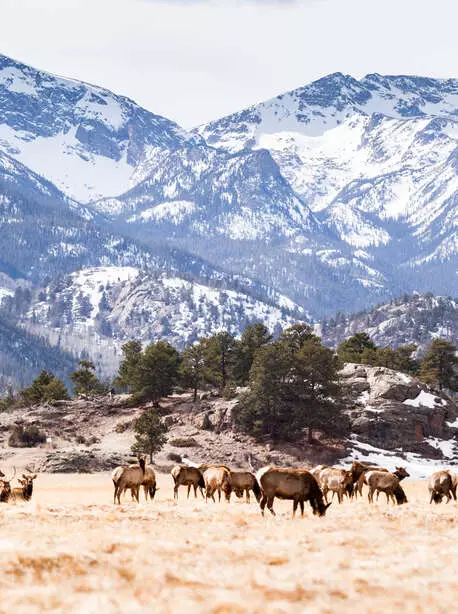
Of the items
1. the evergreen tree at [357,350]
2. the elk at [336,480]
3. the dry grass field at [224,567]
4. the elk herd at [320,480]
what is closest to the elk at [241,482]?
the elk herd at [320,480]

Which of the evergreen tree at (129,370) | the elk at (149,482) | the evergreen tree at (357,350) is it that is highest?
the evergreen tree at (357,350)

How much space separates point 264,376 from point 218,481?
188 feet

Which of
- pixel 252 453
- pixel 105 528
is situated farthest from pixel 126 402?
pixel 105 528

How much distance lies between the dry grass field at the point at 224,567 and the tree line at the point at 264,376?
62.0 meters

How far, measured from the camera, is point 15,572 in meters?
16.2

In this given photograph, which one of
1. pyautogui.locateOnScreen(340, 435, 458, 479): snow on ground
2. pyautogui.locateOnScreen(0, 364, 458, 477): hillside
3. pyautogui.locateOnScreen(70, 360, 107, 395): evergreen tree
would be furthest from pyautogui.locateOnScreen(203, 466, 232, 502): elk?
pyautogui.locateOnScreen(70, 360, 107, 395): evergreen tree

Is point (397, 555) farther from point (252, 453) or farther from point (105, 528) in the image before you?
point (252, 453)

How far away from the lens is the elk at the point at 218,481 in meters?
39.1

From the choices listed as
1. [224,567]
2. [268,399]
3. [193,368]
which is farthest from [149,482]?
[193,368]

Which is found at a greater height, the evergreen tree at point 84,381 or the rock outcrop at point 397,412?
the evergreen tree at point 84,381

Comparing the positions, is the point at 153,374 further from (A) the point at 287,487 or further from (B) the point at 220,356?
(A) the point at 287,487

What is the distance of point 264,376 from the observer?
96875 mm

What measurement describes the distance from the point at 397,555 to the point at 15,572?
746 centimetres

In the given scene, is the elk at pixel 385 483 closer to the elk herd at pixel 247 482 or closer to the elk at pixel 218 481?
the elk herd at pixel 247 482
